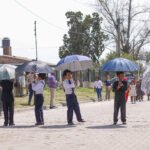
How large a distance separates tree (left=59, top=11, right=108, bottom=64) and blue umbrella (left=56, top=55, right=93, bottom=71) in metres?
48.5

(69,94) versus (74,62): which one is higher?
(74,62)

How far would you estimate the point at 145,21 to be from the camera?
220 feet

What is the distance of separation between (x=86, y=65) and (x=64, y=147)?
11.0 meters

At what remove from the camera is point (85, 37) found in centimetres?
7269

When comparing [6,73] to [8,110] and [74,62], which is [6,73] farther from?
[74,62]

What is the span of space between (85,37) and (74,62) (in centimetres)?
5033

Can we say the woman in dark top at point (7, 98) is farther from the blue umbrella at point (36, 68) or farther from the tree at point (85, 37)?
the tree at point (85, 37)

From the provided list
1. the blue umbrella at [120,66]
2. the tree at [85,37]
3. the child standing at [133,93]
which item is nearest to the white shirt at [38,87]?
the blue umbrella at [120,66]

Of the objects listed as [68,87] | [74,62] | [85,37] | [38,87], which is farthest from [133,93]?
[85,37]

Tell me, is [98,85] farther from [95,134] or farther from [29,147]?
[29,147]

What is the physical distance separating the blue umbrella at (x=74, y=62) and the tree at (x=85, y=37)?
4849 cm

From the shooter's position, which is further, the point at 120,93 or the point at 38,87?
the point at 38,87

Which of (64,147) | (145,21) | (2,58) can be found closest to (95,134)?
(64,147)

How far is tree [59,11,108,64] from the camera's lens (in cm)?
7162
